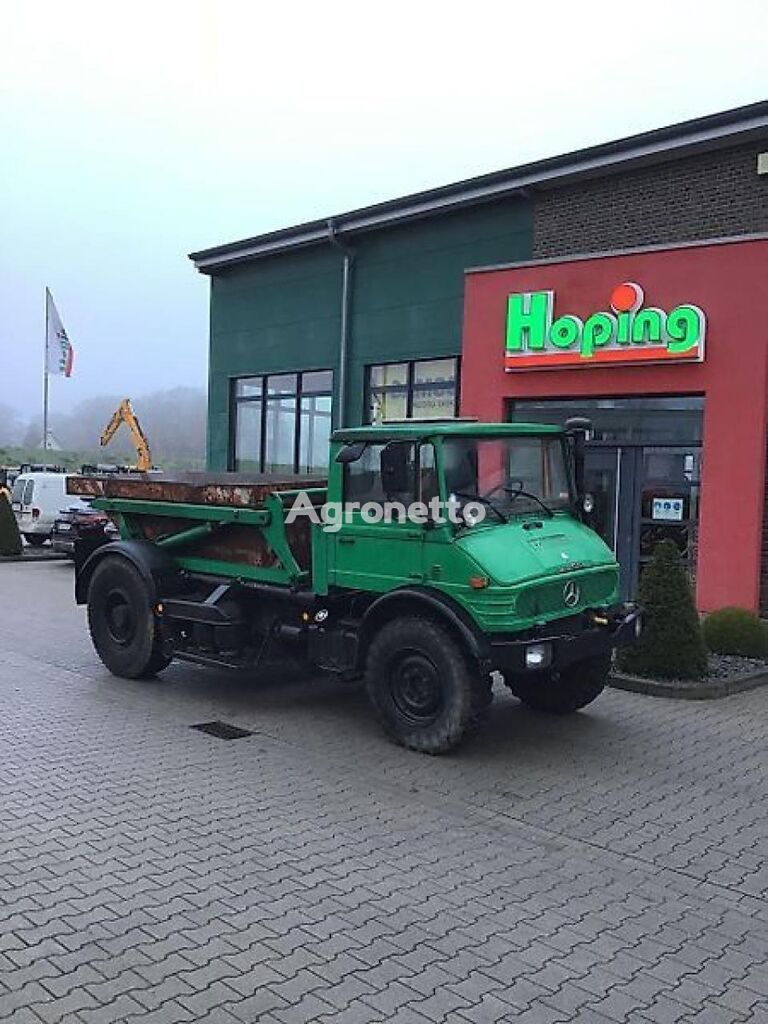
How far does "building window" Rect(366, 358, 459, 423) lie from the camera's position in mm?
16188

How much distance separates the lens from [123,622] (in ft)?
28.7

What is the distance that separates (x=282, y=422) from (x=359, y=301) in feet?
10.9

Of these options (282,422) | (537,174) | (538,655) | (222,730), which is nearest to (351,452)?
(538,655)

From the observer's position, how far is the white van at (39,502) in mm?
21156

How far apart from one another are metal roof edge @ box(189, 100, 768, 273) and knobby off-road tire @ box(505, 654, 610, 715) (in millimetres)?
8446

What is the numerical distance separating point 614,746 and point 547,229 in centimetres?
995

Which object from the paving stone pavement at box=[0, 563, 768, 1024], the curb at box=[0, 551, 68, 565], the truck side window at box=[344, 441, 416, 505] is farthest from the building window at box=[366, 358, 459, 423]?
the paving stone pavement at box=[0, 563, 768, 1024]

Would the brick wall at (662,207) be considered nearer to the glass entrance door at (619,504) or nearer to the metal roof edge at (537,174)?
the metal roof edge at (537,174)

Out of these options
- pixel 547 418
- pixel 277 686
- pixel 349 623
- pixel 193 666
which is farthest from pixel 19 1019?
pixel 547 418

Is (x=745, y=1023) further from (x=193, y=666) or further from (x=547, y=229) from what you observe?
(x=547, y=229)

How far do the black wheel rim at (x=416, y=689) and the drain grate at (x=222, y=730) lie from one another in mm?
1214

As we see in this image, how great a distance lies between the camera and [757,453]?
11.4 m

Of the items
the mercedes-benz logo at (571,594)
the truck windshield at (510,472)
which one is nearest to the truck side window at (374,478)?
the truck windshield at (510,472)

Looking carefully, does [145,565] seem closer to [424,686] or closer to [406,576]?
[406,576]
